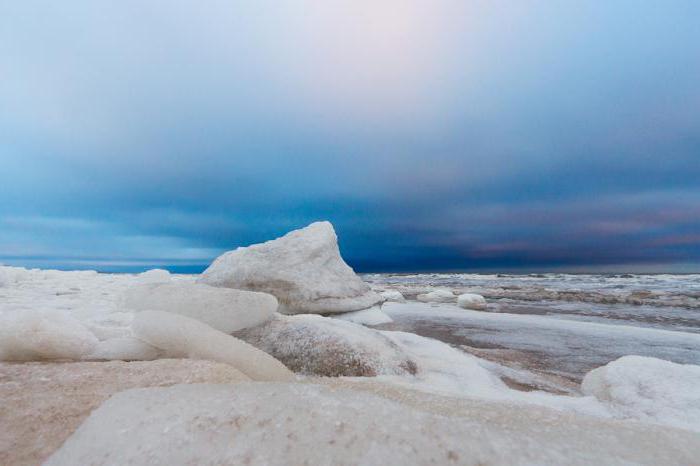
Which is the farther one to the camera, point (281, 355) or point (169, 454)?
point (281, 355)

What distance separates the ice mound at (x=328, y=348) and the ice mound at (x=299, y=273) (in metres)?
2.55

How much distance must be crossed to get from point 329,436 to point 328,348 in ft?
7.07

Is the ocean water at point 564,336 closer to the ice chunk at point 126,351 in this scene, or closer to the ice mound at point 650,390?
the ice mound at point 650,390

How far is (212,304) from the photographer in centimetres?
361

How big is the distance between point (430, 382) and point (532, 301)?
38.0 feet

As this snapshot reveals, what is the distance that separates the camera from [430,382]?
296cm

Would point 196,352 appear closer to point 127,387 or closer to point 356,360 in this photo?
point 127,387

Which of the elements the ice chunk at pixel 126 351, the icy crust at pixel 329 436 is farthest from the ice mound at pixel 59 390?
the ice chunk at pixel 126 351

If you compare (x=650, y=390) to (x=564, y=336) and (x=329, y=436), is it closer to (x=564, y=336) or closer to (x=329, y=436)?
(x=329, y=436)

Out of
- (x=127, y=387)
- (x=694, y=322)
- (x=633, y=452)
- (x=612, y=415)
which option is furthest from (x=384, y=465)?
(x=694, y=322)

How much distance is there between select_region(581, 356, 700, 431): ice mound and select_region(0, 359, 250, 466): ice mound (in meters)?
2.48

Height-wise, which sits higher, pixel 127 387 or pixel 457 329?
pixel 127 387

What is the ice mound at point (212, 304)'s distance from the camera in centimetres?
358

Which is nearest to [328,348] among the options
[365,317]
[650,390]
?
[650,390]
